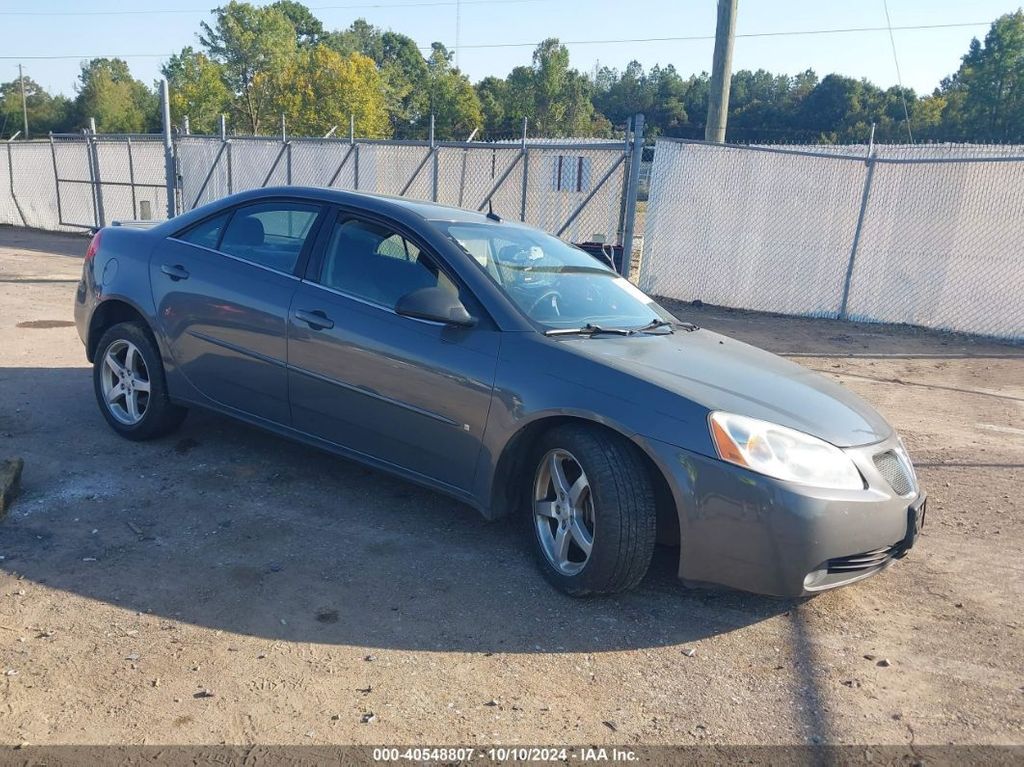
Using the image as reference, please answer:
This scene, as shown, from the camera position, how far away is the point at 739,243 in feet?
39.2

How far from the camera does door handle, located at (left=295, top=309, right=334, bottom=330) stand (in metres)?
4.29

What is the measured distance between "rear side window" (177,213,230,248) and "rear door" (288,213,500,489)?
0.87 m

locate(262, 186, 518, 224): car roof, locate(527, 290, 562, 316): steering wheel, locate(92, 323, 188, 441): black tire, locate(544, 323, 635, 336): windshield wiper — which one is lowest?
locate(92, 323, 188, 441): black tire

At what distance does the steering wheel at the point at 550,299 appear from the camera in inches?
159

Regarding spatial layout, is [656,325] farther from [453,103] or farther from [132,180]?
[453,103]

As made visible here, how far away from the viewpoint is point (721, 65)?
12219mm

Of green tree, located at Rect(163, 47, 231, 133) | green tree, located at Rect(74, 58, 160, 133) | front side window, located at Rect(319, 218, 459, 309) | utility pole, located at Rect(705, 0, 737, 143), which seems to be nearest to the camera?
front side window, located at Rect(319, 218, 459, 309)

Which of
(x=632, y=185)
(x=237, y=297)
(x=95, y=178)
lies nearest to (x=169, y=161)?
(x=95, y=178)

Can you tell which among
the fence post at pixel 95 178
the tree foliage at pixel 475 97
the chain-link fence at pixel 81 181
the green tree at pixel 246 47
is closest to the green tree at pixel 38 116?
the tree foliage at pixel 475 97

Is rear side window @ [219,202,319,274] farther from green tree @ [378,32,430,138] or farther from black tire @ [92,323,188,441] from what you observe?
green tree @ [378,32,430,138]

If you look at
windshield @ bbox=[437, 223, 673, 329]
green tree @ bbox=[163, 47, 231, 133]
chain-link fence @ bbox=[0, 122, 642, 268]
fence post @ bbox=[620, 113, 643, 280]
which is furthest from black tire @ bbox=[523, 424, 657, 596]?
green tree @ bbox=[163, 47, 231, 133]

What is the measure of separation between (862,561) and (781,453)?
57cm

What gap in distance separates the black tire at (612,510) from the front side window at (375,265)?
105 cm

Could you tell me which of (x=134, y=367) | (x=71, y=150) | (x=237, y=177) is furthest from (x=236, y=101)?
(x=134, y=367)
